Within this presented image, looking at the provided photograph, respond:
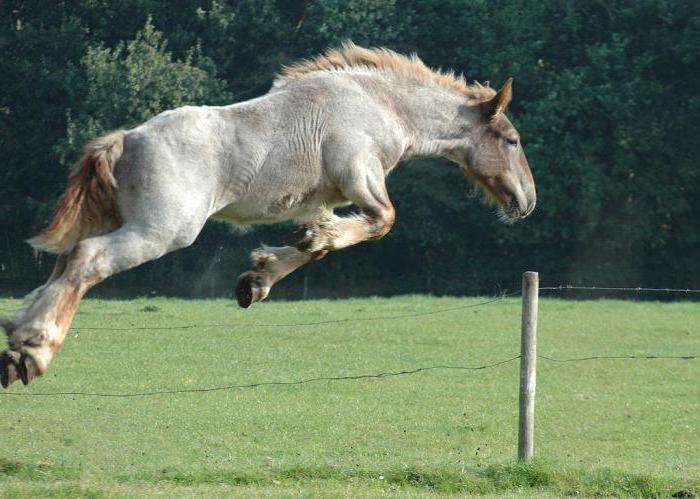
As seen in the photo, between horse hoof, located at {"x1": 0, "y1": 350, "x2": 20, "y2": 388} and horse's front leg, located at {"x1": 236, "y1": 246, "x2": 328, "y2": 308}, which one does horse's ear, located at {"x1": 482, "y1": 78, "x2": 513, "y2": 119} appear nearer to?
horse's front leg, located at {"x1": 236, "y1": 246, "x2": 328, "y2": 308}

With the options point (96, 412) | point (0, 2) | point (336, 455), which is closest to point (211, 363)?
point (96, 412)

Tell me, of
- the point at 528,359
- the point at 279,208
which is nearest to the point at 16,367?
the point at 279,208

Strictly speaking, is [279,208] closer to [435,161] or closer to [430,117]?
[430,117]

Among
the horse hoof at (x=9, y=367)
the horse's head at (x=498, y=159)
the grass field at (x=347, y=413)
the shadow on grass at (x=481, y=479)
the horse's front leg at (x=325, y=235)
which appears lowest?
the grass field at (x=347, y=413)

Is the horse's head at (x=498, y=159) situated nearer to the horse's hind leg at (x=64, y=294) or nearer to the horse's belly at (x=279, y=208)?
the horse's belly at (x=279, y=208)

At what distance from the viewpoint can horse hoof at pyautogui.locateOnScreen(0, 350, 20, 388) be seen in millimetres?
6785

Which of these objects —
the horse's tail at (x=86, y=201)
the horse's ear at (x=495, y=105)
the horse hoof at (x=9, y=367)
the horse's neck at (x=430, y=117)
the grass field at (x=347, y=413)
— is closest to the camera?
the horse hoof at (x=9, y=367)

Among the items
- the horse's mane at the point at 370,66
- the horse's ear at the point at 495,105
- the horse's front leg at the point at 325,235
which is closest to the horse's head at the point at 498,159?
the horse's ear at the point at 495,105

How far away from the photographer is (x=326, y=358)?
749 inches

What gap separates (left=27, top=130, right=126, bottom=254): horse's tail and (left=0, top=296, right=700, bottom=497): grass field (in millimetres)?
2028

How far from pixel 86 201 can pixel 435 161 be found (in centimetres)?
3129

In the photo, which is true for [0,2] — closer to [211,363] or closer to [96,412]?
[211,363]

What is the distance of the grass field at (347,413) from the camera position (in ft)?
33.2

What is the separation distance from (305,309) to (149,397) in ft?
34.1
